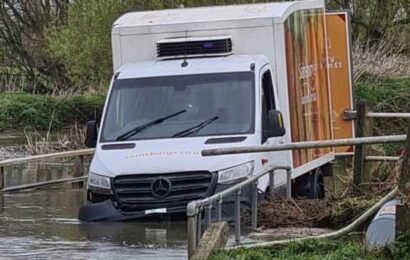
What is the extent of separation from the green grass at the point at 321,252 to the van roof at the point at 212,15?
220 inches

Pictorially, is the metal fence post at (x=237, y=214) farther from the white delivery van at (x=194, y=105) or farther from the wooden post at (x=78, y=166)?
the wooden post at (x=78, y=166)

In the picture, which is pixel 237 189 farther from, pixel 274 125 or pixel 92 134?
pixel 92 134

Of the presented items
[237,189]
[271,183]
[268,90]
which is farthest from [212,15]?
[237,189]

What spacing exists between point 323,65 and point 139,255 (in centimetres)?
638

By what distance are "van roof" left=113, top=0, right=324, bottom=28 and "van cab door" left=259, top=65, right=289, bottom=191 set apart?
0.77m

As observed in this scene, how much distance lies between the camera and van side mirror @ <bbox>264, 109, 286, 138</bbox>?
39.5 feet

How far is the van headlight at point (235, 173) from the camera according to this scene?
11562 mm

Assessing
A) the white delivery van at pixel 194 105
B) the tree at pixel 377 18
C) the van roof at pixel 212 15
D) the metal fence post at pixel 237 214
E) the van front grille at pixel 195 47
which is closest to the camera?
the metal fence post at pixel 237 214

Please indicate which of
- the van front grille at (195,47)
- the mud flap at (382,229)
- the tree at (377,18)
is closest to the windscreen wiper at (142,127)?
the van front grille at (195,47)

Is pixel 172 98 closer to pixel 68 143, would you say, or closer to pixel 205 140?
pixel 205 140

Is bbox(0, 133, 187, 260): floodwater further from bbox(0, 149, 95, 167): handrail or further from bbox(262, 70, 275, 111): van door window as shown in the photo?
bbox(262, 70, 275, 111): van door window

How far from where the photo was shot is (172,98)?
12.5m

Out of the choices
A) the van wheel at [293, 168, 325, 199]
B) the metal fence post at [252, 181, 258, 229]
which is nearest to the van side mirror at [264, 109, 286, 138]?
the metal fence post at [252, 181, 258, 229]

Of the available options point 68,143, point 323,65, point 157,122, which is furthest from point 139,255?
point 68,143
